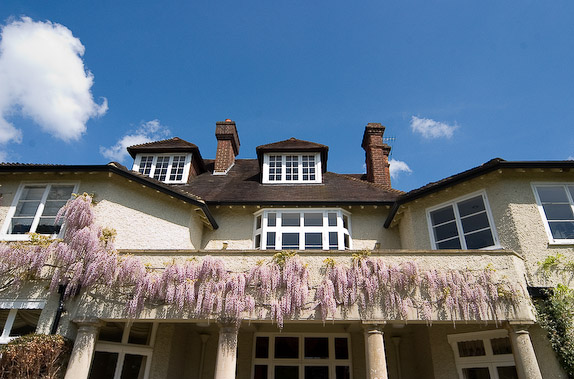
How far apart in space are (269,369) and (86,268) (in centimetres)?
612

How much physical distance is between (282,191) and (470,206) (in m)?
6.56

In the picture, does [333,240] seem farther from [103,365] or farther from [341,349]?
[103,365]

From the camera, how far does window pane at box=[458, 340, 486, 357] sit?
9.37 metres

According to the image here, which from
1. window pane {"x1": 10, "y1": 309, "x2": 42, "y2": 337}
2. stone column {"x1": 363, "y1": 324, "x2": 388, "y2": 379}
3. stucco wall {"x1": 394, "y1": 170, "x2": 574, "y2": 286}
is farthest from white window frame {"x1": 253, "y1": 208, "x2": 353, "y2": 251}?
window pane {"x1": 10, "y1": 309, "x2": 42, "y2": 337}

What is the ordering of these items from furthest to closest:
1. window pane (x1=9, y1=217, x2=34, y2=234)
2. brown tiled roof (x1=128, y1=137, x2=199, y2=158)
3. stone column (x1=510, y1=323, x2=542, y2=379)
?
brown tiled roof (x1=128, y1=137, x2=199, y2=158), window pane (x1=9, y1=217, x2=34, y2=234), stone column (x1=510, y1=323, x2=542, y2=379)

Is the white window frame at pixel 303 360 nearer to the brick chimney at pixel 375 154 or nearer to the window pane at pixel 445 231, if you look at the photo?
the window pane at pixel 445 231

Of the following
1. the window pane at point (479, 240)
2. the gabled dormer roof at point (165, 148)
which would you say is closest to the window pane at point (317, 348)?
the window pane at point (479, 240)

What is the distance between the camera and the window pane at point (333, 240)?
12.4 m

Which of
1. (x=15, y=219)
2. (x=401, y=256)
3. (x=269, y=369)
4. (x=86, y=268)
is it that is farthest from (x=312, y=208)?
(x=15, y=219)

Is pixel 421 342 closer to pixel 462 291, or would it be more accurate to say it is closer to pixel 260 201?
pixel 462 291

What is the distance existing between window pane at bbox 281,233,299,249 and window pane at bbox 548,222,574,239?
23.9 ft

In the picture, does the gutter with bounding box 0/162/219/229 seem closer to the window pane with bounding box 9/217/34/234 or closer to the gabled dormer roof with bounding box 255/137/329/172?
the window pane with bounding box 9/217/34/234

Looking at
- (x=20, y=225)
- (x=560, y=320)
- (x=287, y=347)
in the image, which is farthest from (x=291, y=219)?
(x=20, y=225)

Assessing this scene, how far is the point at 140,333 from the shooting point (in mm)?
9984
